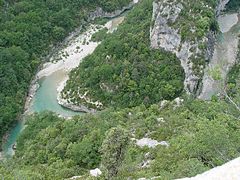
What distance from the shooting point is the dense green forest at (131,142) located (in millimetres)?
30938

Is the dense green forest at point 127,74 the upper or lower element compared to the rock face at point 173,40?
lower

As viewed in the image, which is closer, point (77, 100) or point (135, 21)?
point (77, 100)

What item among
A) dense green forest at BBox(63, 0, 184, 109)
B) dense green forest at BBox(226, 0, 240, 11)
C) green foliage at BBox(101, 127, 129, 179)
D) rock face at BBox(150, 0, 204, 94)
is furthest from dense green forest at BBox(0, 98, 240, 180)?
dense green forest at BBox(226, 0, 240, 11)

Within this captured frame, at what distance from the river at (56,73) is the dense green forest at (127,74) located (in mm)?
2242

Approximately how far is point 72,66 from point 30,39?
27.3 feet

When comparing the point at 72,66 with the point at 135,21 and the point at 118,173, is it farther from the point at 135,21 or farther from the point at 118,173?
the point at 118,173

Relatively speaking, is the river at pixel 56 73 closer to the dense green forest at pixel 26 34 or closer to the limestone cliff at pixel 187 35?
the dense green forest at pixel 26 34

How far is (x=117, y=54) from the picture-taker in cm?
7312

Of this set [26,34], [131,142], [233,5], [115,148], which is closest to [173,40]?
[233,5]

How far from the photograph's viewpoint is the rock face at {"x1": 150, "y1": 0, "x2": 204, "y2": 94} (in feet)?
221

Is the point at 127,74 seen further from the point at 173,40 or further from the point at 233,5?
the point at 233,5

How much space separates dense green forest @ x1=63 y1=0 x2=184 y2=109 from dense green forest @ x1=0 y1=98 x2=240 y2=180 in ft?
24.6

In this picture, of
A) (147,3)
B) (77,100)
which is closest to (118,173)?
(77,100)

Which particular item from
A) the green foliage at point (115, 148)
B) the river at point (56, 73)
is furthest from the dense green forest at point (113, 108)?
the river at point (56, 73)
